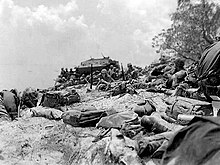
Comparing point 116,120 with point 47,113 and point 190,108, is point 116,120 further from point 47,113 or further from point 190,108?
point 47,113

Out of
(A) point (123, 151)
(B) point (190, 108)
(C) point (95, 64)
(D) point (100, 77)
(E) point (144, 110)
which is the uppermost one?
(C) point (95, 64)

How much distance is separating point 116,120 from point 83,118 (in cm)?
87

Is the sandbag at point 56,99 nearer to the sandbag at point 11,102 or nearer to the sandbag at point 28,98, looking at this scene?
the sandbag at point 28,98

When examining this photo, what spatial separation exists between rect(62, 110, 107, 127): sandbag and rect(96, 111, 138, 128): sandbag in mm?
326

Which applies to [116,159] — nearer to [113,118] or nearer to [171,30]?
[113,118]

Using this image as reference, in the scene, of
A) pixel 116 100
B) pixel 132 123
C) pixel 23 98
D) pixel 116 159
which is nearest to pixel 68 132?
pixel 132 123

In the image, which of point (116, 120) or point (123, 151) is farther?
point (116, 120)

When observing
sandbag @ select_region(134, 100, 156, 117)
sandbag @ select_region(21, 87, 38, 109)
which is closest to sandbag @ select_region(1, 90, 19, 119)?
sandbag @ select_region(21, 87, 38, 109)

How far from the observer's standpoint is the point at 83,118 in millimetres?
5441

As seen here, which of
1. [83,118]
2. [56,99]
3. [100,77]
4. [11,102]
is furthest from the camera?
[100,77]

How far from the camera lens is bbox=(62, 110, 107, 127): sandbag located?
213 inches

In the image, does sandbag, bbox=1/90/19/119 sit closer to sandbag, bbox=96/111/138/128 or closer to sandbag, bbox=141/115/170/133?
sandbag, bbox=96/111/138/128

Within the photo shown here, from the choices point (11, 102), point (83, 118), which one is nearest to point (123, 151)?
point (83, 118)

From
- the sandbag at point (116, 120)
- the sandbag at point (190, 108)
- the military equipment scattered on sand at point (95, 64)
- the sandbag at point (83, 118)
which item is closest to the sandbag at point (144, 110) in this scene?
the sandbag at point (116, 120)
